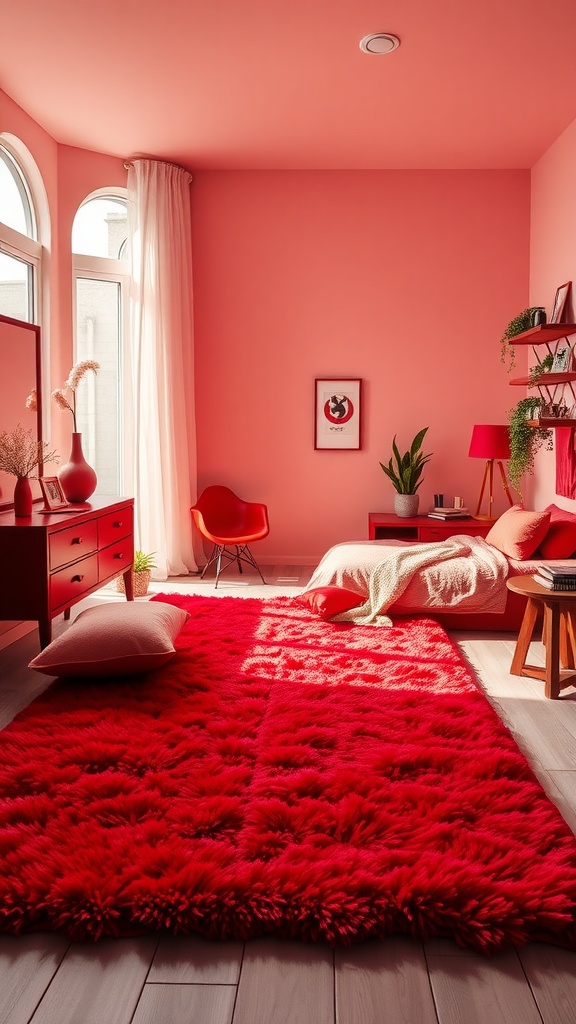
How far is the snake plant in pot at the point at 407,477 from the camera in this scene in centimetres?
597

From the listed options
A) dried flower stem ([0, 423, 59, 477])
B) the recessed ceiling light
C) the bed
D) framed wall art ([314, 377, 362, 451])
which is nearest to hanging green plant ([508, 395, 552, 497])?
the bed

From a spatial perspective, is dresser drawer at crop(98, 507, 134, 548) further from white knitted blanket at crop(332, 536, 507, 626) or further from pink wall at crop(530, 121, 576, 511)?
pink wall at crop(530, 121, 576, 511)

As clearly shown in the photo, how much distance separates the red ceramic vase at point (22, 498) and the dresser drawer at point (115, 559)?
65 cm

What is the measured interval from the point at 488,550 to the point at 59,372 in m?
3.10

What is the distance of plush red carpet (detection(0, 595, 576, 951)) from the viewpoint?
170cm

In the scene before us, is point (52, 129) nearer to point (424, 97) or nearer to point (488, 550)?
point (424, 97)

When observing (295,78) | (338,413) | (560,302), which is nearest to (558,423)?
(560,302)

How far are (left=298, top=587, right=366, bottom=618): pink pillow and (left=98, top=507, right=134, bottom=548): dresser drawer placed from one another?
1.20 meters

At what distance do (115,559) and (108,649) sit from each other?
5.64 feet

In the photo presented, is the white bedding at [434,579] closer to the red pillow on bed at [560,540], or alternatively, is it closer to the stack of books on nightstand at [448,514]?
the red pillow on bed at [560,540]

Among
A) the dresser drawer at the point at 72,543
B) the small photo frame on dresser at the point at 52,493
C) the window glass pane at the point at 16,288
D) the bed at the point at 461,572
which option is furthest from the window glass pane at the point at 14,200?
the bed at the point at 461,572

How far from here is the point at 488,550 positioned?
4523 mm

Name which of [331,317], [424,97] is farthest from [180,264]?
[424,97]

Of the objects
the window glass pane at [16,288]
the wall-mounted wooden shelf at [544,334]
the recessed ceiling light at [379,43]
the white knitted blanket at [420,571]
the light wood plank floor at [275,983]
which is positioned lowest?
the light wood plank floor at [275,983]
